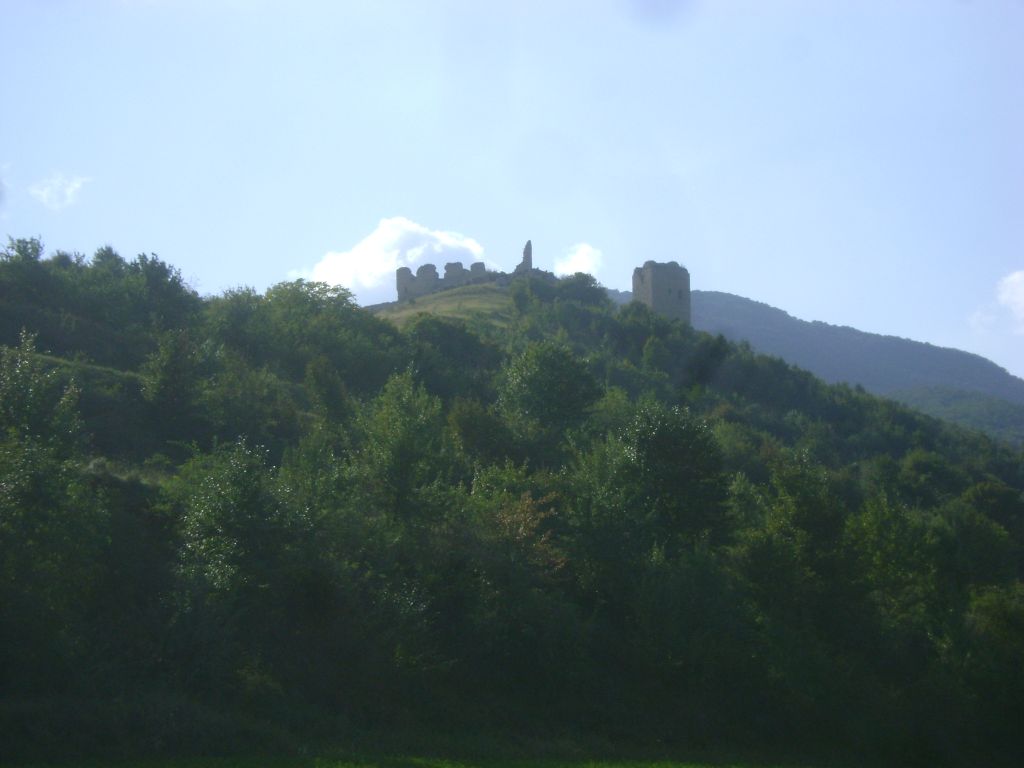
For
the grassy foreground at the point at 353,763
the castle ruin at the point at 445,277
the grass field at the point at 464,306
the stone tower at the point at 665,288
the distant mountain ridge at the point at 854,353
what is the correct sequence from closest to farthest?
the grassy foreground at the point at 353,763 < the grass field at the point at 464,306 < the stone tower at the point at 665,288 < the castle ruin at the point at 445,277 < the distant mountain ridge at the point at 854,353

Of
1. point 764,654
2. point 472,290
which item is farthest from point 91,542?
point 472,290

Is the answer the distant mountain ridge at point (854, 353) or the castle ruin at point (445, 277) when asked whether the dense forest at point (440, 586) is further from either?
the distant mountain ridge at point (854, 353)

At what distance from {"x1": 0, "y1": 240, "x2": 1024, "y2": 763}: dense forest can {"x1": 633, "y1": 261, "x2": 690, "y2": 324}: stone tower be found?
183ft

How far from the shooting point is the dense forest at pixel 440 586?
704 inches

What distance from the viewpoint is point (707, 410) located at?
213 ft

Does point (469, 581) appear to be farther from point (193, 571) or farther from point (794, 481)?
point (794, 481)

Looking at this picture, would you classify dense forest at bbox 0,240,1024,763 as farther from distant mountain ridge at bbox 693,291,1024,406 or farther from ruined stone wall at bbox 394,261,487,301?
distant mountain ridge at bbox 693,291,1024,406

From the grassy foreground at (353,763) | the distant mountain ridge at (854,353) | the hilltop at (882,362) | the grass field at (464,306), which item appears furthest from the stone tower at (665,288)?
the grassy foreground at (353,763)

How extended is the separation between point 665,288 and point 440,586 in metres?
76.5

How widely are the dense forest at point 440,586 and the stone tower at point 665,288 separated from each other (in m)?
55.8

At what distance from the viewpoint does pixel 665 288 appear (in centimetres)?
9619

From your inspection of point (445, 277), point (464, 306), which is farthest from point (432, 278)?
point (464, 306)

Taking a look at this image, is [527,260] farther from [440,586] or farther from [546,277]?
[440,586]

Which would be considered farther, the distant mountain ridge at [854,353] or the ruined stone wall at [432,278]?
the distant mountain ridge at [854,353]
